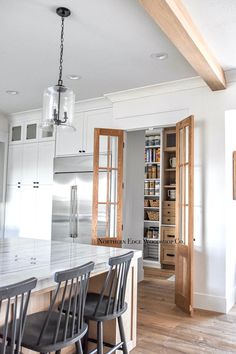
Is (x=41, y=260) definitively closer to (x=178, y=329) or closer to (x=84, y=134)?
(x=178, y=329)

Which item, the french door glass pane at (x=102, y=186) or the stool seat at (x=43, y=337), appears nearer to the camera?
the stool seat at (x=43, y=337)

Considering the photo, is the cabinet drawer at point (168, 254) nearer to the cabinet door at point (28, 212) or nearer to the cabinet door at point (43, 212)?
the cabinet door at point (43, 212)

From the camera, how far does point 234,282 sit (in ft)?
12.9

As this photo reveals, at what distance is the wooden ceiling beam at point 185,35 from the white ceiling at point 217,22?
50 mm

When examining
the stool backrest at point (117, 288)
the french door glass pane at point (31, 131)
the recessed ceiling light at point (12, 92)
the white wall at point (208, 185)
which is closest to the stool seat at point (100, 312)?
the stool backrest at point (117, 288)

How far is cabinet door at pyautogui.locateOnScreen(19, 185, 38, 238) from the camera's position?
5.51 m

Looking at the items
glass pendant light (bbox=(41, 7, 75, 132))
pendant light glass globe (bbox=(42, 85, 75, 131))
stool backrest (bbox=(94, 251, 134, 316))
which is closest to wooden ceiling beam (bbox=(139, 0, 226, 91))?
glass pendant light (bbox=(41, 7, 75, 132))

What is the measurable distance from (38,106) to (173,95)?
2458 mm

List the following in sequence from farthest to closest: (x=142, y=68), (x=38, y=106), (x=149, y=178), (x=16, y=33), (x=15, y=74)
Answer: (x=149, y=178)
(x=38, y=106)
(x=15, y=74)
(x=142, y=68)
(x=16, y=33)

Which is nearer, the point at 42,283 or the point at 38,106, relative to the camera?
the point at 42,283

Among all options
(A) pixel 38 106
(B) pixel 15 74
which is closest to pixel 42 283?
(B) pixel 15 74

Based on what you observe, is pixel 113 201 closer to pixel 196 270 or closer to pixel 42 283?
pixel 196 270

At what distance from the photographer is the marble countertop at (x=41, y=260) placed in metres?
1.61

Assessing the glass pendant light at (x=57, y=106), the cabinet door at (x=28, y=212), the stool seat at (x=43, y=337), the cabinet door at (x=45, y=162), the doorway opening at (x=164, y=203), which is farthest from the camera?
the cabinet door at (x=28, y=212)
